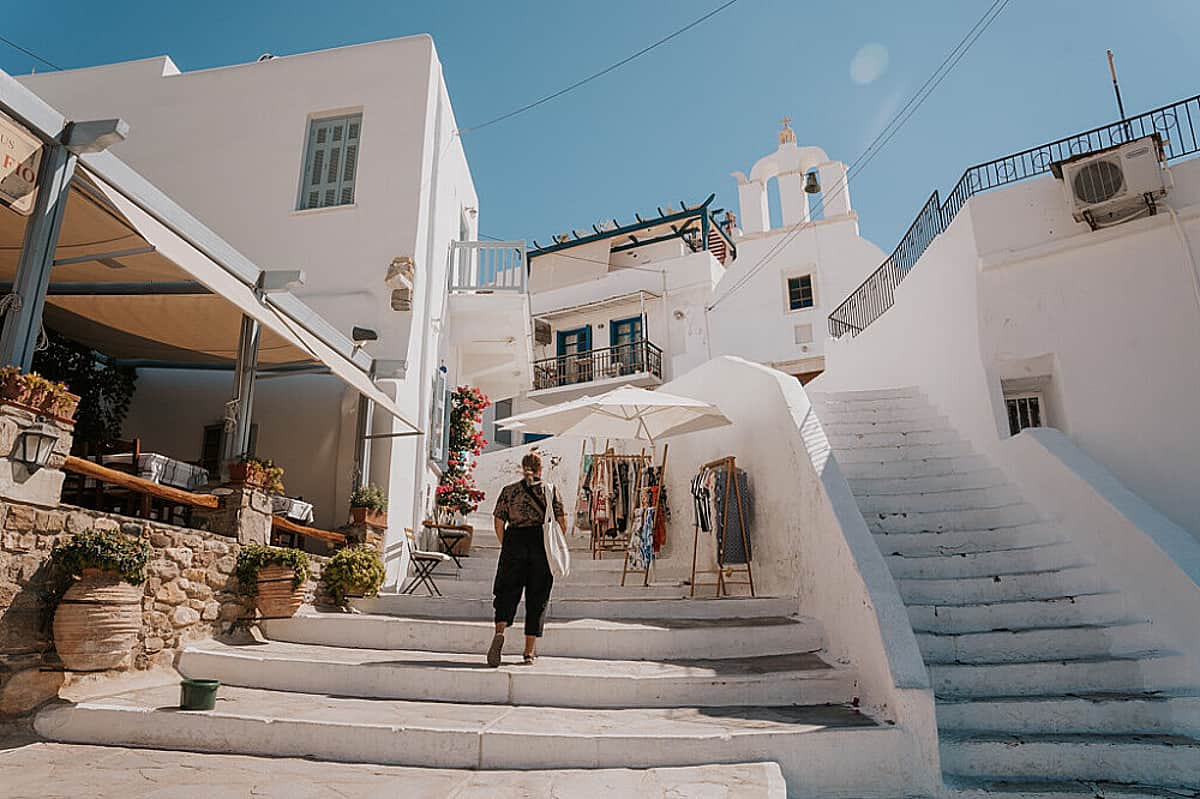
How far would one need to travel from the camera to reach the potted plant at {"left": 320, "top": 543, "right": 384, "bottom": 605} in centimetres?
673

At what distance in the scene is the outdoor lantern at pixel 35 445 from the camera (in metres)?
4.09

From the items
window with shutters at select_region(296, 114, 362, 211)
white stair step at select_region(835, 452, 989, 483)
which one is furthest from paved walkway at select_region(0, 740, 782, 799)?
window with shutters at select_region(296, 114, 362, 211)

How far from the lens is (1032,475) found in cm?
697

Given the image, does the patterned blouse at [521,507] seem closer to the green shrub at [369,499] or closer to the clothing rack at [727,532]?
the clothing rack at [727,532]

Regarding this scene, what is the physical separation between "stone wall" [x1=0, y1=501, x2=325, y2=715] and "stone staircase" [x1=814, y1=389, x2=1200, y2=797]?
5.00m

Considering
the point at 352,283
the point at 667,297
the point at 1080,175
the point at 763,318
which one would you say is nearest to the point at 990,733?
the point at 1080,175

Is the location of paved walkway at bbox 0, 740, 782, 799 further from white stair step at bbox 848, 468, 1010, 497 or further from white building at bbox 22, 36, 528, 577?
white building at bbox 22, 36, 528, 577

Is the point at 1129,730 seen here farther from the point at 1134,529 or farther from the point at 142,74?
the point at 142,74

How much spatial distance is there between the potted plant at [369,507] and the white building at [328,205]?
→ 331 millimetres

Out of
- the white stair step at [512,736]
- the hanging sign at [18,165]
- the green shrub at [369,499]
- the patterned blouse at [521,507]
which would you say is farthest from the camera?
the green shrub at [369,499]

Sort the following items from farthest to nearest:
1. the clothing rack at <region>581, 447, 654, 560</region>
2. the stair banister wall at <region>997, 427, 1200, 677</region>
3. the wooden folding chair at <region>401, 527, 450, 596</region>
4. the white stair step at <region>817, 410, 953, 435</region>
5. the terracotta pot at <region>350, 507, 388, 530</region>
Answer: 1. the clothing rack at <region>581, 447, 654, 560</region>
2. the white stair step at <region>817, 410, 953, 435</region>
3. the terracotta pot at <region>350, 507, 388, 530</region>
4. the wooden folding chair at <region>401, 527, 450, 596</region>
5. the stair banister wall at <region>997, 427, 1200, 677</region>

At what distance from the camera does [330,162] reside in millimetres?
10047

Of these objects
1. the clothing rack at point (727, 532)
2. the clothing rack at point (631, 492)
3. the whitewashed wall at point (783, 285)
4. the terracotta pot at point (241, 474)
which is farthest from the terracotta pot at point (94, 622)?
the whitewashed wall at point (783, 285)

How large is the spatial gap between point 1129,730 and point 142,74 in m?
13.7
